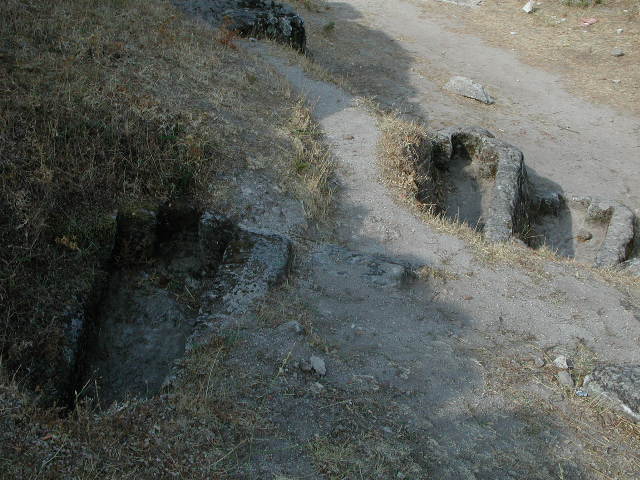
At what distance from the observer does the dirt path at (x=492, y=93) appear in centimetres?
1195

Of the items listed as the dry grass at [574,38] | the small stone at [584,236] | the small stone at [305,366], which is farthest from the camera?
the dry grass at [574,38]

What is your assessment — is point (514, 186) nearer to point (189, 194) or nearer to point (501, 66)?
point (189, 194)

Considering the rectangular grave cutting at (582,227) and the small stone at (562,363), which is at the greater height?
the small stone at (562,363)

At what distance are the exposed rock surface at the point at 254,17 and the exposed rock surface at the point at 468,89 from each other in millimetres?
4153

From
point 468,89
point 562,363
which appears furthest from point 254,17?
point 562,363

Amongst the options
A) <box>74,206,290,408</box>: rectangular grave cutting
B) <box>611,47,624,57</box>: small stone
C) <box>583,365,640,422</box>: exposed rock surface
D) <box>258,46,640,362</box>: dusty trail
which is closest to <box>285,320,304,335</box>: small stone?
<box>74,206,290,408</box>: rectangular grave cutting

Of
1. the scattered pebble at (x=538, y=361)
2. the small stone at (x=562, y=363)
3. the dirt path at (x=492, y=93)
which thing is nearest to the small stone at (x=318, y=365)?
the scattered pebble at (x=538, y=361)

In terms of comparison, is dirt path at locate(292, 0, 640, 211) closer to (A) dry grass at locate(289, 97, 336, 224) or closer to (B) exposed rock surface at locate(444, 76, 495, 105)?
(B) exposed rock surface at locate(444, 76, 495, 105)

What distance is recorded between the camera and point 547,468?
402 centimetres

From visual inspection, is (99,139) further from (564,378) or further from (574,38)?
(574,38)

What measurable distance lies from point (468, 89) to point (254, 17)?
586 cm

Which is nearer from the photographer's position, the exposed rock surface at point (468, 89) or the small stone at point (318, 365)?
the small stone at point (318, 365)

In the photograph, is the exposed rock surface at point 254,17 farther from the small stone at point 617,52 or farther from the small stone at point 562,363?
the small stone at point 562,363

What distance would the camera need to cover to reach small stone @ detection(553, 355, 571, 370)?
528 centimetres
